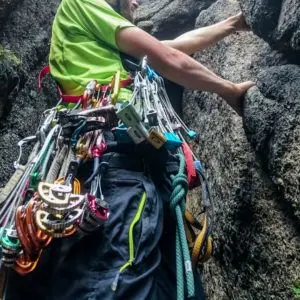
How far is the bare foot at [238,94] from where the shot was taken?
121 inches

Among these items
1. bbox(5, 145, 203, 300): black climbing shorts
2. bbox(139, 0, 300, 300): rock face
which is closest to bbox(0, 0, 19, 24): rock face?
bbox(139, 0, 300, 300): rock face

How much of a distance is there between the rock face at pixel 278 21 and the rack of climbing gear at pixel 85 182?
3.20 feet

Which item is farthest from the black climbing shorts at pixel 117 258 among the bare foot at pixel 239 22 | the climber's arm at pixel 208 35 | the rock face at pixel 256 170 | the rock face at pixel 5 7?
the rock face at pixel 5 7

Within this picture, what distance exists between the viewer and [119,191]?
2084 millimetres

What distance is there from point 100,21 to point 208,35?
138cm

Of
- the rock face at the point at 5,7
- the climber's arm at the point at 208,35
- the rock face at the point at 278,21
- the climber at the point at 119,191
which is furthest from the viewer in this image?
the rock face at the point at 5,7

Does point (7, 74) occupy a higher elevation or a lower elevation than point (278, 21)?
lower

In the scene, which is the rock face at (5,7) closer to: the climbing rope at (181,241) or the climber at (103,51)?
the climber at (103,51)

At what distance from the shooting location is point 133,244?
1.88 m

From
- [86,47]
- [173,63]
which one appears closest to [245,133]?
[173,63]

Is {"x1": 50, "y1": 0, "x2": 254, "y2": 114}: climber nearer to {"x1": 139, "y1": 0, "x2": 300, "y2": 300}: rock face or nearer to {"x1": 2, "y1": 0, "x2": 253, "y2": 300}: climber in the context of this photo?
{"x1": 2, "y1": 0, "x2": 253, "y2": 300}: climber

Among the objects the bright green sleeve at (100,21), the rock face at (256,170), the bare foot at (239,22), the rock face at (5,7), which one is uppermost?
the bright green sleeve at (100,21)

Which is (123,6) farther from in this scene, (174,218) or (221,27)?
(174,218)

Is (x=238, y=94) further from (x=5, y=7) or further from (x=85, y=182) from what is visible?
(x=5, y=7)
